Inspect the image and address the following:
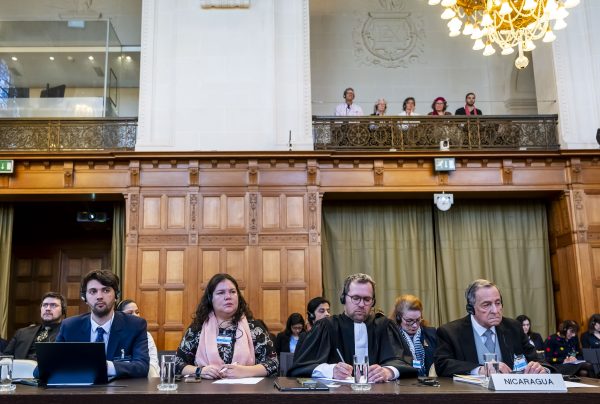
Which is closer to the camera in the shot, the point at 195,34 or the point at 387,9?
the point at 195,34

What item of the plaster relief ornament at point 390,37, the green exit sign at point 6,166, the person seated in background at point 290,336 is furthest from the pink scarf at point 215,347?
the plaster relief ornament at point 390,37

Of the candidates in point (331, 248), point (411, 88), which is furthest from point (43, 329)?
point (411, 88)

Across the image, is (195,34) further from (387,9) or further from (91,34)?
(387,9)

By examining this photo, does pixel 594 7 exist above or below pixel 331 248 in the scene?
above

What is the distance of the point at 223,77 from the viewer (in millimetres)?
10266

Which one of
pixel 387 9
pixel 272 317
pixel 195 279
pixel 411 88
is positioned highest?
pixel 387 9

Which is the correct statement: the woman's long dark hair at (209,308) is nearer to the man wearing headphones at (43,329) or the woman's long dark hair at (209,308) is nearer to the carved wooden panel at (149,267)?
the man wearing headphones at (43,329)

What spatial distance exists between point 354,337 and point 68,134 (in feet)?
26.5

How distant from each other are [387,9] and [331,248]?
567 centimetres

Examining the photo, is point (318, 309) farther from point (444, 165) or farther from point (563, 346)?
point (444, 165)

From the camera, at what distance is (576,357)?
831 cm

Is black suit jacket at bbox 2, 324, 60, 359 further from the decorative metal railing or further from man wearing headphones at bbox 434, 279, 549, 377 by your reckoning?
the decorative metal railing

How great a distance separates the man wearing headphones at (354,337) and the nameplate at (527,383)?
1.19 m

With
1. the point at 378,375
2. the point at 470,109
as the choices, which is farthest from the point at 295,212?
the point at 378,375
